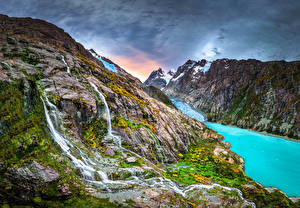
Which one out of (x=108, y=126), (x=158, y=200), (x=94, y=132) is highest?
(x=108, y=126)

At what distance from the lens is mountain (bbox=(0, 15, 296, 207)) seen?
11.0 m

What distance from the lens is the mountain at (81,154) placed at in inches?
435

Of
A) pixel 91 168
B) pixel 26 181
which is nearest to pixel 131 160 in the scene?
pixel 91 168

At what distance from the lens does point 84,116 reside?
23.3m

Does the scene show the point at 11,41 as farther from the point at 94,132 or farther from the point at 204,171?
the point at 204,171

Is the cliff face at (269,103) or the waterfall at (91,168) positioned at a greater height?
the cliff face at (269,103)

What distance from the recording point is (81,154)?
56.6 ft

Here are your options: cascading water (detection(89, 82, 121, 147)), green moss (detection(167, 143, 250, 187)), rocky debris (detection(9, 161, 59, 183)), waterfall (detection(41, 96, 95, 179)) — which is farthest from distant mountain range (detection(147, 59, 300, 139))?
rocky debris (detection(9, 161, 59, 183))

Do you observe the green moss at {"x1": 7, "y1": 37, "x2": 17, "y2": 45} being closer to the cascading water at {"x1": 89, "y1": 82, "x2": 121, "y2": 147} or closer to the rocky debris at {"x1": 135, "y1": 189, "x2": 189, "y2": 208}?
the cascading water at {"x1": 89, "y1": 82, "x2": 121, "y2": 147}

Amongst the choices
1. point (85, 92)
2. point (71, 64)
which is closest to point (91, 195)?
point (85, 92)

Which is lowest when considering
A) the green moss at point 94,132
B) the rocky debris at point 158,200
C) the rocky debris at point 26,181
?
the rocky debris at point 158,200

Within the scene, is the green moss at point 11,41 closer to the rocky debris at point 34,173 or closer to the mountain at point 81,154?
the mountain at point 81,154

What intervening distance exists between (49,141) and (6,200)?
632 cm

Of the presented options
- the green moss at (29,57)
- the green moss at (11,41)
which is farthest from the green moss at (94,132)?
the green moss at (11,41)
